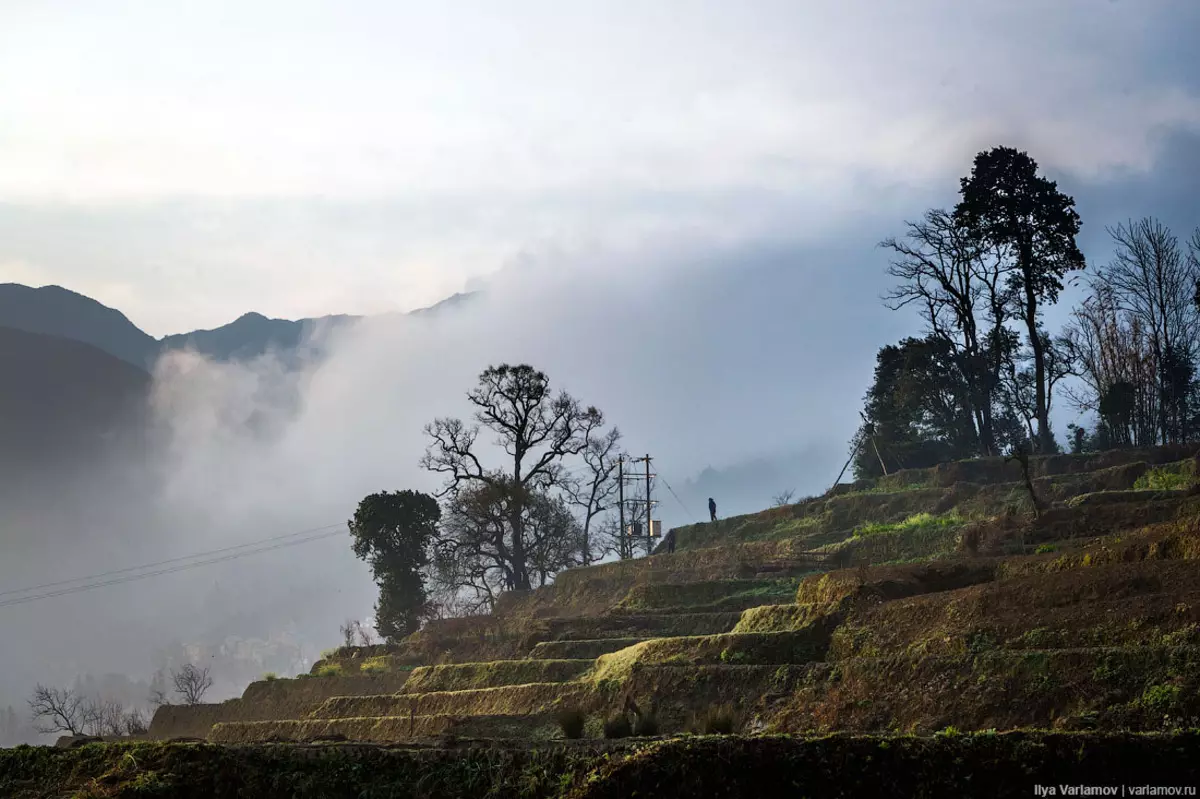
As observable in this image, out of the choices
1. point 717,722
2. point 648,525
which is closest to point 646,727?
point 717,722

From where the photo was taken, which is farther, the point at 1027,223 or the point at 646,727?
the point at 1027,223

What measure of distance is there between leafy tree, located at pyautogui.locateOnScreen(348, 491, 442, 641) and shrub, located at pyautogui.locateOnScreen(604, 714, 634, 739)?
3754cm

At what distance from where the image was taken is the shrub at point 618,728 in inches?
766

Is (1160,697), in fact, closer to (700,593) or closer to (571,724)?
(571,724)

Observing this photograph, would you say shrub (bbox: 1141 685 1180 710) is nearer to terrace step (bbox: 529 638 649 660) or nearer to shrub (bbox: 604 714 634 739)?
shrub (bbox: 604 714 634 739)

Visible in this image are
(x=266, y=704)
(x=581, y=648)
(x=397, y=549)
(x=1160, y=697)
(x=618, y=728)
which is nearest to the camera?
(x=1160, y=697)

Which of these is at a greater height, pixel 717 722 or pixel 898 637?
pixel 898 637

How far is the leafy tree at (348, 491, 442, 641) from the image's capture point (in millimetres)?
56094

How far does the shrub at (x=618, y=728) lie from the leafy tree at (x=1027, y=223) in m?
35.9

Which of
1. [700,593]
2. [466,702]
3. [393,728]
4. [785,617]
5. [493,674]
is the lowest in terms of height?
[393,728]

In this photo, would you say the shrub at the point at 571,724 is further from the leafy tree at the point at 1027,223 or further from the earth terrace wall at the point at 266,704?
the leafy tree at the point at 1027,223

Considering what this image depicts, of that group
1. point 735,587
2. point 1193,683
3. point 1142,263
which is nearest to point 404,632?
point 735,587

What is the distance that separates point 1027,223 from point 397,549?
34.0m

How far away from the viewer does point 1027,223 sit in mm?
51344
